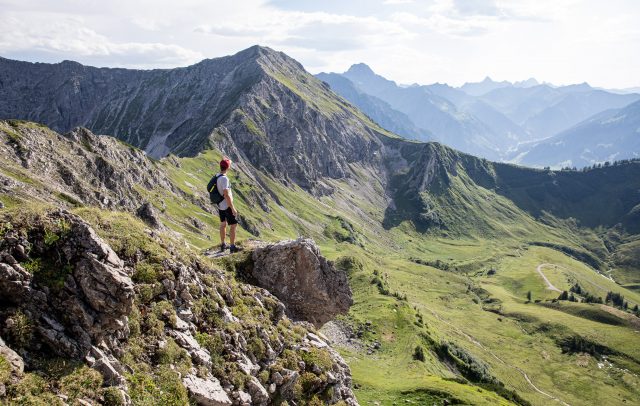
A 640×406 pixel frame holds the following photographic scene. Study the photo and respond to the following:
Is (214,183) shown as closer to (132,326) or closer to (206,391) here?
(132,326)

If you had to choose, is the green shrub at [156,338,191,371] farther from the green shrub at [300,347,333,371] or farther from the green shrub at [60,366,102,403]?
the green shrub at [300,347,333,371]

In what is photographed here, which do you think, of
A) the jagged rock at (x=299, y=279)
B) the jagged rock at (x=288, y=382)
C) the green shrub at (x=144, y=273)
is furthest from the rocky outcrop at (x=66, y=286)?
the jagged rock at (x=299, y=279)

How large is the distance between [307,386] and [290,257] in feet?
35.9

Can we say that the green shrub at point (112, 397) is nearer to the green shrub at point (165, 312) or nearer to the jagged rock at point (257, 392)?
the green shrub at point (165, 312)

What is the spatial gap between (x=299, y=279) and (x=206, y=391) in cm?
1539

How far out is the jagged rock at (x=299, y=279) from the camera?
106 ft

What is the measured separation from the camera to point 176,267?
21641mm

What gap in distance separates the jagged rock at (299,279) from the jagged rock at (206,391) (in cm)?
1269

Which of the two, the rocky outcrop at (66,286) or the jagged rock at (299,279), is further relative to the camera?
the jagged rock at (299,279)

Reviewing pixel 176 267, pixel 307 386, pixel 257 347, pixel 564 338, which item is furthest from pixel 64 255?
pixel 564 338

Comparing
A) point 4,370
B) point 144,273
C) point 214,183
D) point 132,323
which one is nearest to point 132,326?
point 132,323

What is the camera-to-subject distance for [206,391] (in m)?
18.4

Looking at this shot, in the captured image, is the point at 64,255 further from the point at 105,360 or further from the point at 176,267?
the point at 176,267

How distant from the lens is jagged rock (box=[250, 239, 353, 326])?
3234 centimetres
